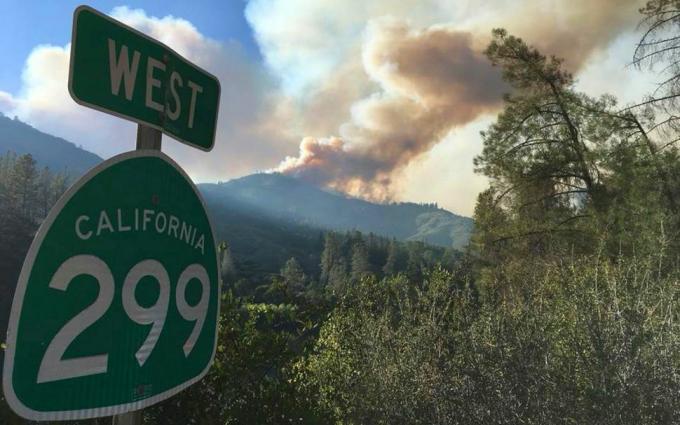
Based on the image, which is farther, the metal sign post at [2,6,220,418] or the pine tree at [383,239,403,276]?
the pine tree at [383,239,403,276]

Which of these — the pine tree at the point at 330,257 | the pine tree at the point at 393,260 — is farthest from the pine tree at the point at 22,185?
the pine tree at the point at 393,260

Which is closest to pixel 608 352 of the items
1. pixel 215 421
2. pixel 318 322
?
pixel 318 322

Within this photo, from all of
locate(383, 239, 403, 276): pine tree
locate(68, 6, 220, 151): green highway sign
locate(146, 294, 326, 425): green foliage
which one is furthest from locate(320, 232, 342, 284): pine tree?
locate(68, 6, 220, 151): green highway sign

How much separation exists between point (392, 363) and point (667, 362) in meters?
1.80

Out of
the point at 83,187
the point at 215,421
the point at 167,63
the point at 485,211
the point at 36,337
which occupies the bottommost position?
the point at 215,421

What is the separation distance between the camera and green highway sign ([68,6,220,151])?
112cm

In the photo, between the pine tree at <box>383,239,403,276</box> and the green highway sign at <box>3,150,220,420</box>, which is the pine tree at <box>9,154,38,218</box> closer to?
the pine tree at <box>383,239,403,276</box>

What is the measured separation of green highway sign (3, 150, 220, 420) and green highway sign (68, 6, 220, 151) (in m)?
0.14

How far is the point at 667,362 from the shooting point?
3.05 meters

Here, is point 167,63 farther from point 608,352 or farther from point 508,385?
point 608,352

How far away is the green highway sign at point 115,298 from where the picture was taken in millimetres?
946

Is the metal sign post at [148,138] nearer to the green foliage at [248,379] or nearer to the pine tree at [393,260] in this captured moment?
the green foliage at [248,379]

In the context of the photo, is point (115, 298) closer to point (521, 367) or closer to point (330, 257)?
point (521, 367)

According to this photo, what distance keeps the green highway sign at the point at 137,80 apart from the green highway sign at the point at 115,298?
140mm
